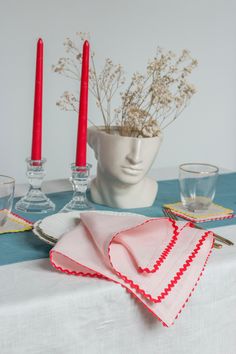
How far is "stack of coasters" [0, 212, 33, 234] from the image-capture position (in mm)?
1237

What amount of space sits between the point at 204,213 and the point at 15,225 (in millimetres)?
407

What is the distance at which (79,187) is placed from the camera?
54.7 inches

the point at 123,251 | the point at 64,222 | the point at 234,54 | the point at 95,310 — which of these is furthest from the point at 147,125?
the point at 234,54

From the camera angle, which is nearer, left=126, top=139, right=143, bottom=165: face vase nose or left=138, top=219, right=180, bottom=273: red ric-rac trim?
left=138, top=219, right=180, bottom=273: red ric-rac trim

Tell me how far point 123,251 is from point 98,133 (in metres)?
0.46

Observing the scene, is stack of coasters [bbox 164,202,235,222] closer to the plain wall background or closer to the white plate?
the white plate

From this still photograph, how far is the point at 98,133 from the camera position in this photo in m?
1.45

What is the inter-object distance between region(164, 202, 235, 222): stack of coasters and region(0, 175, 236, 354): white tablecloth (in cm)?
21

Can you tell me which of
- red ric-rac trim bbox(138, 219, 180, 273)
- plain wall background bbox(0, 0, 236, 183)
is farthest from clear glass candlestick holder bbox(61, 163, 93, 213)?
plain wall background bbox(0, 0, 236, 183)

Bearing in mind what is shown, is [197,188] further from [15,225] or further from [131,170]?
[15,225]

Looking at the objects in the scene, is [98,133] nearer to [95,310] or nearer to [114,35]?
[95,310]

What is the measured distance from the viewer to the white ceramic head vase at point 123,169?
4.66 feet

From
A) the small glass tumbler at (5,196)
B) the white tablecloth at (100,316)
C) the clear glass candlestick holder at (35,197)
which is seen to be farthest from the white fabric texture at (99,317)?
the clear glass candlestick holder at (35,197)

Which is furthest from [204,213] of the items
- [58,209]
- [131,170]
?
[58,209]
